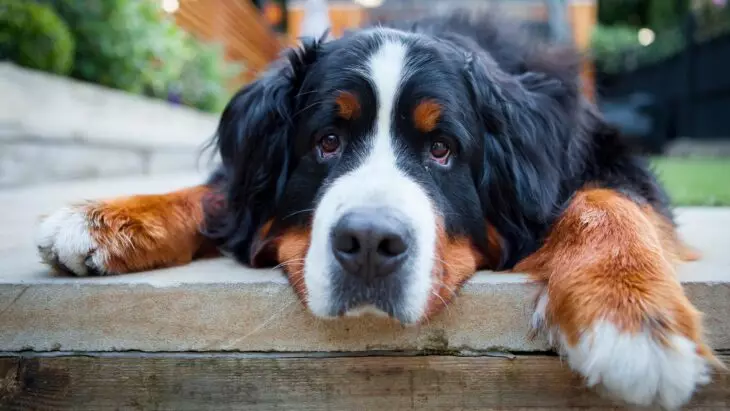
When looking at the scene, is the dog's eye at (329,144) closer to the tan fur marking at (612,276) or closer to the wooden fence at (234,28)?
the tan fur marking at (612,276)

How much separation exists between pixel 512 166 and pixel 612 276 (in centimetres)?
73

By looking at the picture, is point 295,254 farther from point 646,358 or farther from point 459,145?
point 646,358

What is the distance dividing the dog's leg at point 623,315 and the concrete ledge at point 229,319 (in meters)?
0.14

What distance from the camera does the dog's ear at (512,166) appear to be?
2.47 m

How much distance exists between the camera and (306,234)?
2.33m

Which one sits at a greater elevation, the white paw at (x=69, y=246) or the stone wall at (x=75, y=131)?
the white paw at (x=69, y=246)

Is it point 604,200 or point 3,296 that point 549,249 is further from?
point 3,296

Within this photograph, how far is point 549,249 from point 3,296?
1624 mm

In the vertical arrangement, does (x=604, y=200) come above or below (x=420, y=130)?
below

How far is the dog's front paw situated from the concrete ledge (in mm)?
272

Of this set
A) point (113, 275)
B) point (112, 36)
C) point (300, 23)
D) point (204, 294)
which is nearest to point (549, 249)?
point (204, 294)

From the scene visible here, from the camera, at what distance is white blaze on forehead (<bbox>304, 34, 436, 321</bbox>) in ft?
6.35

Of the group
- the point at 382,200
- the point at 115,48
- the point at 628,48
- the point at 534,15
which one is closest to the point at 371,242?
the point at 382,200

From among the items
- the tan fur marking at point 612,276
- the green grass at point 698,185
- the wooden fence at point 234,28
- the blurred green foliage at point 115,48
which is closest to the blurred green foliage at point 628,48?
the wooden fence at point 234,28
